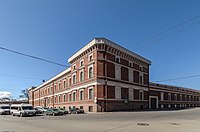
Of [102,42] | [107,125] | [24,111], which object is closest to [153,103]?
[102,42]

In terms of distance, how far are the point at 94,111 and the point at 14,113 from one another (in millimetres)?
14598

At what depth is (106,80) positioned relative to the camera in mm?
42969

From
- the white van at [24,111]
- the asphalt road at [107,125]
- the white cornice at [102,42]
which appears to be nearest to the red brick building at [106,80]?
the white cornice at [102,42]

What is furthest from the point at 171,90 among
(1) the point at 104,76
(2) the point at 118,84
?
(1) the point at 104,76

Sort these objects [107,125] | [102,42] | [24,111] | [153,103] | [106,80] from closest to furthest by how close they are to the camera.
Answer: [107,125] → [24,111] → [102,42] → [106,80] → [153,103]

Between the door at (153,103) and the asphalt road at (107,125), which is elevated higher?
the asphalt road at (107,125)

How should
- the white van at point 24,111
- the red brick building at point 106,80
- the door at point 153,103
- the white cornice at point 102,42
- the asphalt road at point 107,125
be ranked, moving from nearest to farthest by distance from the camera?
the asphalt road at point 107,125 < the white van at point 24,111 < the red brick building at point 106,80 < the white cornice at point 102,42 < the door at point 153,103

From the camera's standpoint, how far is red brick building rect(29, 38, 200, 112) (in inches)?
1677

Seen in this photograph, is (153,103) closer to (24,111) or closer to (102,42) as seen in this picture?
(102,42)

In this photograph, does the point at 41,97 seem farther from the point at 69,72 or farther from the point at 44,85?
the point at 69,72

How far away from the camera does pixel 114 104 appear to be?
44.1 metres

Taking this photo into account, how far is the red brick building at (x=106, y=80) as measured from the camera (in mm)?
42594

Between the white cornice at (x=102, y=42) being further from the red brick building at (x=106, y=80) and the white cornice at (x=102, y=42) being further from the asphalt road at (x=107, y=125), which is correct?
the asphalt road at (x=107, y=125)

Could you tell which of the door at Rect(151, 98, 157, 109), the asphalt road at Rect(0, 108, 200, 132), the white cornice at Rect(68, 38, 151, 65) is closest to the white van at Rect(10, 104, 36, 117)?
the asphalt road at Rect(0, 108, 200, 132)
